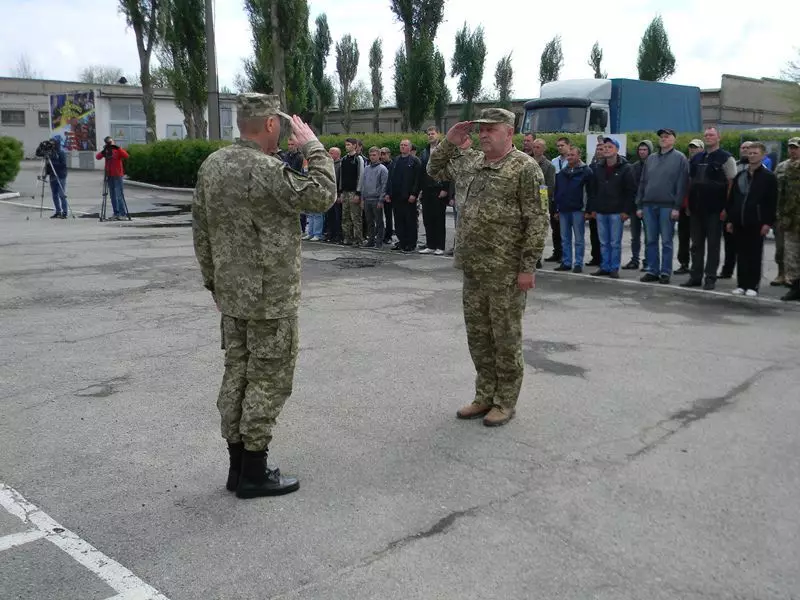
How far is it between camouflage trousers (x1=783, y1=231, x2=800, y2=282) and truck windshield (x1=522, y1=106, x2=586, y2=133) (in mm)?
13983

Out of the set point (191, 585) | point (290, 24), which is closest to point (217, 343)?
point (191, 585)

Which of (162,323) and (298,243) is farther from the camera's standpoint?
(162,323)

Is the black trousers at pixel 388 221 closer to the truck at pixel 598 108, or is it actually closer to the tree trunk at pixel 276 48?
the truck at pixel 598 108

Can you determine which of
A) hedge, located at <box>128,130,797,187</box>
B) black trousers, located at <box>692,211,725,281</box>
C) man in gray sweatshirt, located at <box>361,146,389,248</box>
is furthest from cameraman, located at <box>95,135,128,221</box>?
black trousers, located at <box>692,211,725,281</box>

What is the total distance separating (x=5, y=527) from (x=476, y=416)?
2.95 m

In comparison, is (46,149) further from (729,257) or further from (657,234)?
(729,257)

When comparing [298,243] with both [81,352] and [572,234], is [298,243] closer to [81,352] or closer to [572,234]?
[81,352]

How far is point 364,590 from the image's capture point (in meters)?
3.32

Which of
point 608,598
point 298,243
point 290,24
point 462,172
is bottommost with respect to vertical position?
point 608,598

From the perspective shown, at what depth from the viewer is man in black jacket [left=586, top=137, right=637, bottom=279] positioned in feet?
38.1

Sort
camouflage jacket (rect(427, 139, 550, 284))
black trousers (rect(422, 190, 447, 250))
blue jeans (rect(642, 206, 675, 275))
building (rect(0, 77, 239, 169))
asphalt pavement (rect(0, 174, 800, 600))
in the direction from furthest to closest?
1. building (rect(0, 77, 239, 169))
2. black trousers (rect(422, 190, 447, 250))
3. blue jeans (rect(642, 206, 675, 275))
4. camouflage jacket (rect(427, 139, 550, 284))
5. asphalt pavement (rect(0, 174, 800, 600))

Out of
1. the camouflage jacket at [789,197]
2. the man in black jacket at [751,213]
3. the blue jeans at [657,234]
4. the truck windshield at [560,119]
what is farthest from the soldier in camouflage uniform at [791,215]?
the truck windshield at [560,119]

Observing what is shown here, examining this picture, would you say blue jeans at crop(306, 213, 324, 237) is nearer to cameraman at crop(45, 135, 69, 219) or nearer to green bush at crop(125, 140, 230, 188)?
cameraman at crop(45, 135, 69, 219)

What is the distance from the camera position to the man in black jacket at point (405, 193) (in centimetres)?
1441
